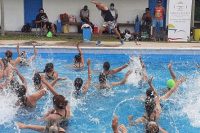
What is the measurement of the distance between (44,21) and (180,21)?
241 inches

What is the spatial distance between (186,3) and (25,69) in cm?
855

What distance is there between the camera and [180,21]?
1962 cm

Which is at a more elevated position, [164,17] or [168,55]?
[164,17]

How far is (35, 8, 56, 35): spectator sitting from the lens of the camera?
20.7 meters

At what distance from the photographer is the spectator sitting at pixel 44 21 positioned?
20656 millimetres

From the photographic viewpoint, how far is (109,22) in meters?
19.1

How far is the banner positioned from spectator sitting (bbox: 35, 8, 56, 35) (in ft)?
17.6

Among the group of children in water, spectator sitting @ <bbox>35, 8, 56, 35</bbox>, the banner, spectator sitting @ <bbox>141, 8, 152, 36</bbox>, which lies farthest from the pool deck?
the group of children in water

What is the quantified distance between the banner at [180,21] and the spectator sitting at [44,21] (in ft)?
17.6

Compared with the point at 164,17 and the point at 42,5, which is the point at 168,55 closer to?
the point at 164,17

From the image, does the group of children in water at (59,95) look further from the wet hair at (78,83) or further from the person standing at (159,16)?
the person standing at (159,16)

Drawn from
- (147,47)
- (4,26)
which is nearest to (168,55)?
(147,47)

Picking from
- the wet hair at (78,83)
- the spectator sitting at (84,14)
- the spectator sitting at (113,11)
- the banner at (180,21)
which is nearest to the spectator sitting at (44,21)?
the spectator sitting at (84,14)

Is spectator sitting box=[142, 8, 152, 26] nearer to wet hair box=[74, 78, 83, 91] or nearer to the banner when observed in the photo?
the banner
